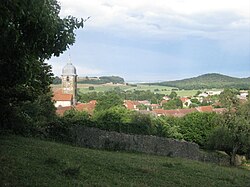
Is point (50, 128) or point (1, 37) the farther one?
point (50, 128)

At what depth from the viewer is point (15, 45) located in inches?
288

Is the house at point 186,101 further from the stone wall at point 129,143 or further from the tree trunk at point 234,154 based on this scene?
the stone wall at point 129,143

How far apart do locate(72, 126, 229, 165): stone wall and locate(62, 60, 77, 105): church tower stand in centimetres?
9495

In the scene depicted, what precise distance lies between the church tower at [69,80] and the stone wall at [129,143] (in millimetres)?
94952

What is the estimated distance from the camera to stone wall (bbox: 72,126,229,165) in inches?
860

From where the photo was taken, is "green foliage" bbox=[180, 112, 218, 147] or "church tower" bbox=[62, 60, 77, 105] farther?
"church tower" bbox=[62, 60, 77, 105]

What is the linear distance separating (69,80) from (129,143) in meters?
100

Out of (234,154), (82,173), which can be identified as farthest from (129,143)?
(234,154)

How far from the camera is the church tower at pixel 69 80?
392 ft

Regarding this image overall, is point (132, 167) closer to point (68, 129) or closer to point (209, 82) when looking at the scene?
point (68, 129)

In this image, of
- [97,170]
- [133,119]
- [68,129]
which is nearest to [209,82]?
[133,119]

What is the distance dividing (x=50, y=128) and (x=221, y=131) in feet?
62.1

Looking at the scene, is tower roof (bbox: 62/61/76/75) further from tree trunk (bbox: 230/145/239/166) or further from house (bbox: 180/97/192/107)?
tree trunk (bbox: 230/145/239/166)

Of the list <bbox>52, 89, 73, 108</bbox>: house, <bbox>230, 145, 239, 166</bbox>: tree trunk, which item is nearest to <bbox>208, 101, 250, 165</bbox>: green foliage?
<bbox>230, 145, 239, 166</bbox>: tree trunk
